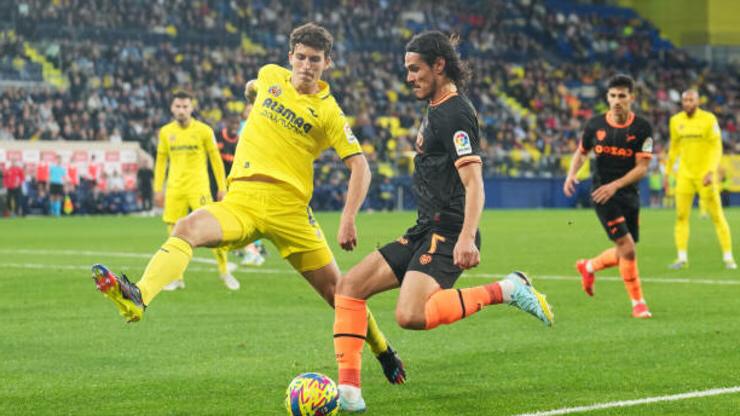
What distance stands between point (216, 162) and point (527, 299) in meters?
8.17

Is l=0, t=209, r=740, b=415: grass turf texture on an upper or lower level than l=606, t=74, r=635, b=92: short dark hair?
lower

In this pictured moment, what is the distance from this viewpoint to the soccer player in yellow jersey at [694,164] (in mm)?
18641

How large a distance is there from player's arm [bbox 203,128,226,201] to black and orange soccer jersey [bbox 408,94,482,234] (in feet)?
26.1

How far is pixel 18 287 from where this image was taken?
1545cm

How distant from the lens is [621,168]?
12.8 m

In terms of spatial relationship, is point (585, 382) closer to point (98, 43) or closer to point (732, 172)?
point (98, 43)

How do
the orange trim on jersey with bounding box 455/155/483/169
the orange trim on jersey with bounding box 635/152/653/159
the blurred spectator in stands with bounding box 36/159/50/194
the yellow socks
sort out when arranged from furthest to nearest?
the blurred spectator in stands with bounding box 36/159/50/194
the orange trim on jersey with bounding box 635/152/653/159
the yellow socks
the orange trim on jersey with bounding box 455/155/483/169

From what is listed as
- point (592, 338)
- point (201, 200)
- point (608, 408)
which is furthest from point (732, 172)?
point (608, 408)

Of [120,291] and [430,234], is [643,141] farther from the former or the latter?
[120,291]

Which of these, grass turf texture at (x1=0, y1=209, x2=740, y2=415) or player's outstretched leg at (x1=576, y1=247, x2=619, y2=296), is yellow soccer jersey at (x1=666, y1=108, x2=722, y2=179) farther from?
player's outstretched leg at (x1=576, y1=247, x2=619, y2=296)

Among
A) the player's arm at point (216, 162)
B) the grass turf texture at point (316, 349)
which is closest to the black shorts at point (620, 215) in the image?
the grass turf texture at point (316, 349)

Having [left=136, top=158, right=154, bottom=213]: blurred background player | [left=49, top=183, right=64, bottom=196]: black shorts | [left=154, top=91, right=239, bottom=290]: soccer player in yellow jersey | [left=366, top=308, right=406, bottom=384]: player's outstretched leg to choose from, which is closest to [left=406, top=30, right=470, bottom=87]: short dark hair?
[left=366, top=308, right=406, bottom=384]: player's outstretched leg

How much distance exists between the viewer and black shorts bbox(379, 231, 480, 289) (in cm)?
750

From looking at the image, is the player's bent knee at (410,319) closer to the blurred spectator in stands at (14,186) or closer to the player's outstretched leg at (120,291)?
the player's outstretched leg at (120,291)
